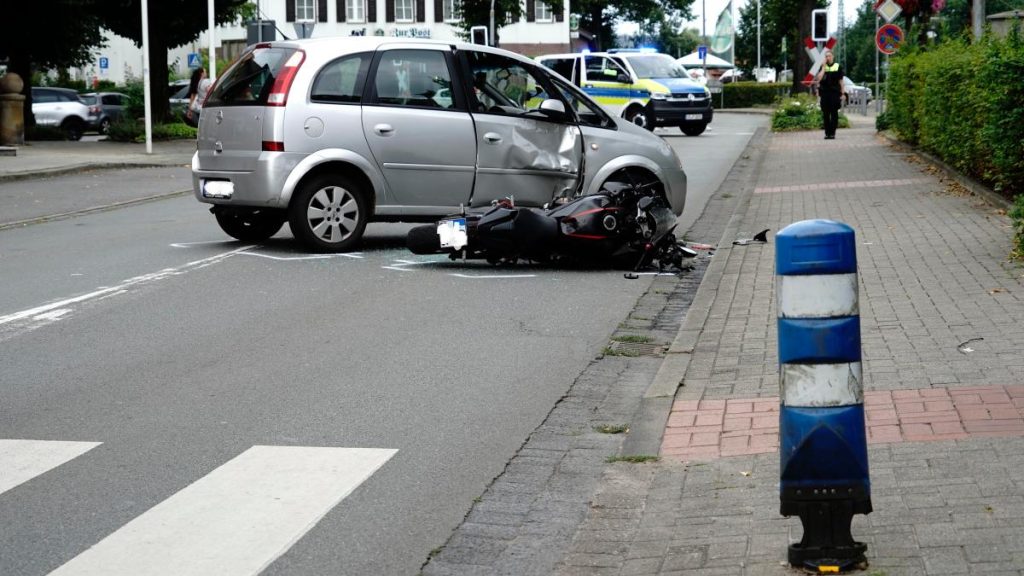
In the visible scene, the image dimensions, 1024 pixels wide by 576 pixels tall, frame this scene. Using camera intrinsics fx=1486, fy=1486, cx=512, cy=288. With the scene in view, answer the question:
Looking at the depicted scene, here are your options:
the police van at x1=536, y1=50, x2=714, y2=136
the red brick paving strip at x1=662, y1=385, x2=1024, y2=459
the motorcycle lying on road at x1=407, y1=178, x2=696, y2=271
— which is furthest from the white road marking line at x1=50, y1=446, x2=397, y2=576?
the police van at x1=536, y1=50, x2=714, y2=136

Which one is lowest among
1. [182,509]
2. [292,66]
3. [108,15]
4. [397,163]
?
[182,509]

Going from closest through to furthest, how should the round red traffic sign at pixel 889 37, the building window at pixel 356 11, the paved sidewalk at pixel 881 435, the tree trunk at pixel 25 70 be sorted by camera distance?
the paved sidewalk at pixel 881 435, the round red traffic sign at pixel 889 37, the tree trunk at pixel 25 70, the building window at pixel 356 11

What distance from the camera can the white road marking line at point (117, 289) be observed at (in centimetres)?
988

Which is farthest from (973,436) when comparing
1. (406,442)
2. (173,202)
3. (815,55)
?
(815,55)

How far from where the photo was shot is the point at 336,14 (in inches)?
3529

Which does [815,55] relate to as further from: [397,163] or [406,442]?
[406,442]

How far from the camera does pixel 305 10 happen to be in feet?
296

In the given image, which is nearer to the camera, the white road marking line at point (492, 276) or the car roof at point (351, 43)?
the white road marking line at point (492, 276)

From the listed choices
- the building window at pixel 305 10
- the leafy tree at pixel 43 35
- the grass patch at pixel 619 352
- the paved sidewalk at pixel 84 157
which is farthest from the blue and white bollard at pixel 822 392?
the building window at pixel 305 10

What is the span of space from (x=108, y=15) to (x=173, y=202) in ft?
72.5

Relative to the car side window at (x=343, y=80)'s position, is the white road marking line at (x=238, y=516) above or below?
below

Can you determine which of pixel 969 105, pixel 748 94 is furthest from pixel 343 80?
pixel 748 94

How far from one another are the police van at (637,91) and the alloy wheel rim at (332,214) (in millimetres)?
24611

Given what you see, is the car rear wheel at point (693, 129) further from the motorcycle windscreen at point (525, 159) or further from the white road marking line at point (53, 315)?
the white road marking line at point (53, 315)
